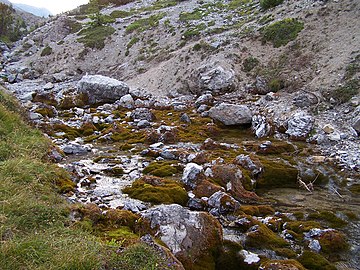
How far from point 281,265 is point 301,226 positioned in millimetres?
2720

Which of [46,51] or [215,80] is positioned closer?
[215,80]

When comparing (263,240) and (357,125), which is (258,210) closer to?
(263,240)

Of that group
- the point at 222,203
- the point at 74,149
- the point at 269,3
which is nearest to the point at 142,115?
the point at 74,149

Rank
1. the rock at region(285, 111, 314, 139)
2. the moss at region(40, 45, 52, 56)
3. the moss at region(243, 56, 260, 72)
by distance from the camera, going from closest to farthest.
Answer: the rock at region(285, 111, 314, 139)
the moss at region(243, 56, 260, 72)
the moss at region(40, 45, 52, 56)

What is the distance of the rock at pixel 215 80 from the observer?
2558 centimetres

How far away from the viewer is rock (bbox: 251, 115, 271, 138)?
1917cm

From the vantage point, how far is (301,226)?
10.2 m

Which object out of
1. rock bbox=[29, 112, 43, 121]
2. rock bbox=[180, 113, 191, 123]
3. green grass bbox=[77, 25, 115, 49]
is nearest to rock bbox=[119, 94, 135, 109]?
rock bbox=[180, 113, 191, 123]

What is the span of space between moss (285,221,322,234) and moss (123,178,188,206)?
3225 mm

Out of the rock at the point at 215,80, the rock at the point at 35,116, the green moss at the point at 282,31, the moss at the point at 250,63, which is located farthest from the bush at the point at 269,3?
the rock at the point at 35,116

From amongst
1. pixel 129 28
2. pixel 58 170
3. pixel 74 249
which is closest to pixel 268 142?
pixel 58 170

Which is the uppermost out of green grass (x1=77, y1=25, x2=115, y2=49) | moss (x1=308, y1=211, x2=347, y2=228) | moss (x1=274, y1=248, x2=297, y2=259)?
green grass (x1=77, y1=25, x2=115, y2=49)

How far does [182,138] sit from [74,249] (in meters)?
13.0

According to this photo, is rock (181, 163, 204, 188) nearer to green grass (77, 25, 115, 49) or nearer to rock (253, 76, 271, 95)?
rock (253, 76, 271, 95)
